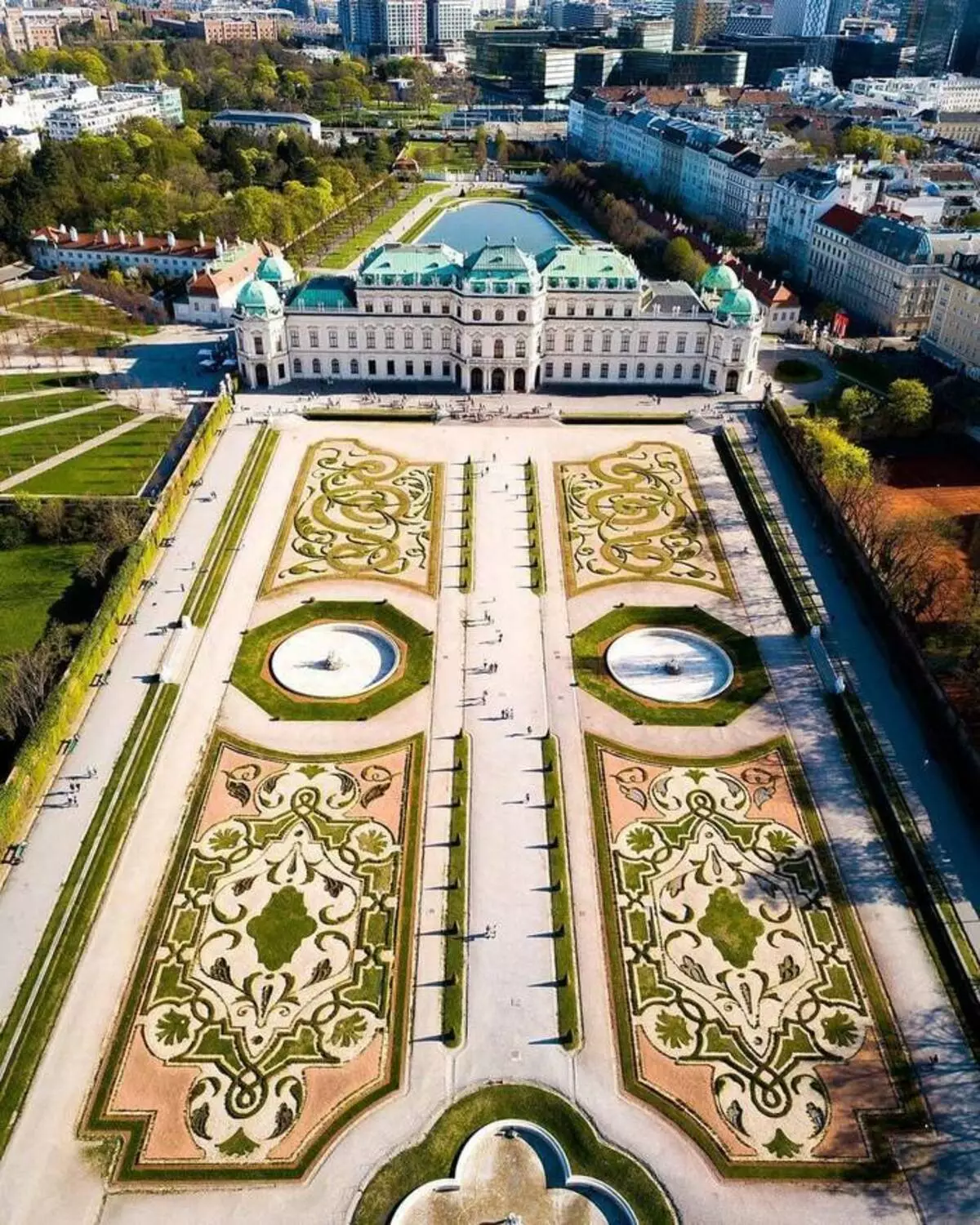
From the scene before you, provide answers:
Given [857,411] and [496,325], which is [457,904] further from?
[496,325]

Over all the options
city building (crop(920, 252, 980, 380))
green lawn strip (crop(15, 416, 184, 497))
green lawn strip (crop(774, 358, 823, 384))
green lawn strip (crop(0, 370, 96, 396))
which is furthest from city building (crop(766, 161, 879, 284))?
green lawn strip (crop(0, 370, 96, 396))

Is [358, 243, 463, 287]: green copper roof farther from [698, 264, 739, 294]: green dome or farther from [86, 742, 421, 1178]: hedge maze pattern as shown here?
[86, 742, 421, 1178]: hedge maze pattern

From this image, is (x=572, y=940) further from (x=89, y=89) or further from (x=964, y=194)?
(x=89, y=89)

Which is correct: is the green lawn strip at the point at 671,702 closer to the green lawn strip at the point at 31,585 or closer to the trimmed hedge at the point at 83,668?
the trimmed hedge at the point at 83,668

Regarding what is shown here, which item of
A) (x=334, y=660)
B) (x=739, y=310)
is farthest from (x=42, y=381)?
(x=739, y=310)

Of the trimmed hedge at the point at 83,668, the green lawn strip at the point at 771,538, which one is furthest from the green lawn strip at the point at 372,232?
the green lawn strip at the point at 771,538
